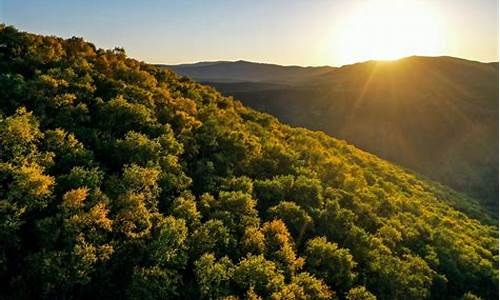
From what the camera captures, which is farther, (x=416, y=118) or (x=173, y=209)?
(x=416, y=118)

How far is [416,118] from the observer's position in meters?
103

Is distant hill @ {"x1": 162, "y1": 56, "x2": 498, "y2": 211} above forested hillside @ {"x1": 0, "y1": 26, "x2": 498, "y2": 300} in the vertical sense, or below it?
below

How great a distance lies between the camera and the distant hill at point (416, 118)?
83938 mm

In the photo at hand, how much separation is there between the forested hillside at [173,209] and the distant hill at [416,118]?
46178 mm

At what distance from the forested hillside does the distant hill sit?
46178 mm

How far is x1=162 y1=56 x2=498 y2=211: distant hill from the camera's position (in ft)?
275

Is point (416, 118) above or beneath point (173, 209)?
beneath

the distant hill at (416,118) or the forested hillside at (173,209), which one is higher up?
the forested hillside at (173,209)

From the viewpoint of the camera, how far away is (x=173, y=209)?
23.0m

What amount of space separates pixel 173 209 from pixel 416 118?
3579 inches

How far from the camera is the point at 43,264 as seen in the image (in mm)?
17094

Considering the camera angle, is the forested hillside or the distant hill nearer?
the forested hillside

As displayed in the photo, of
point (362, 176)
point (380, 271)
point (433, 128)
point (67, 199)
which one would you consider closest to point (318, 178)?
point (362, 176)

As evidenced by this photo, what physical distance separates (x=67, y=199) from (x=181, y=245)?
18.0ft
